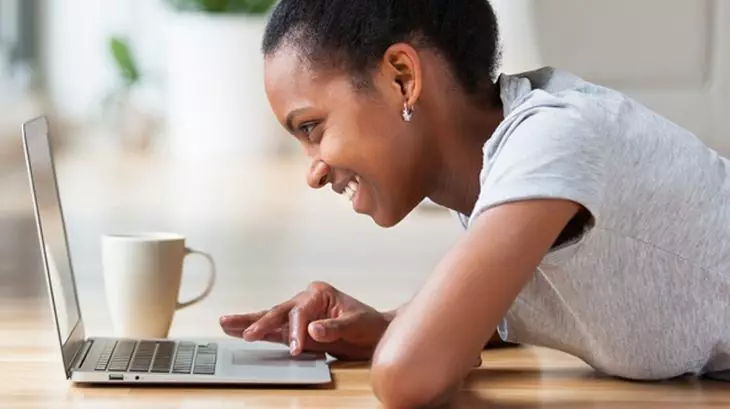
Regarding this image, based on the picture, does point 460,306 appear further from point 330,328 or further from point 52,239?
point 52,239

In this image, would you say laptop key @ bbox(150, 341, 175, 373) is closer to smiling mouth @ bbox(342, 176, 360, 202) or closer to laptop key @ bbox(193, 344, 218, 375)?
laptop key @ bbox(193, 344, 218, 375)

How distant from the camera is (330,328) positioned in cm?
111

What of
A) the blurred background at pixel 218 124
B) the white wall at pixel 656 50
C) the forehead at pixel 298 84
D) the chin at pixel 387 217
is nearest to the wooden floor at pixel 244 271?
the blurred background at pixel 218 124

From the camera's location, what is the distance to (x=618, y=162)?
0.96 meters

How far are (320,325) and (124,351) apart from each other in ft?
0.62

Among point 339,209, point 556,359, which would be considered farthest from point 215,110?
point 556,359

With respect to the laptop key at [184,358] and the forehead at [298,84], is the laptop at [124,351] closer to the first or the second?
the laptop key at [184,358]

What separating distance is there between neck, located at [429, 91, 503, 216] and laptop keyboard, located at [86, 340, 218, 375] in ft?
0.90

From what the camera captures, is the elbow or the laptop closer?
the elbow

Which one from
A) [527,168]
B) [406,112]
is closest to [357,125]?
[406,112]

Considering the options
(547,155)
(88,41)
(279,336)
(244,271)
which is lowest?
(244,271)

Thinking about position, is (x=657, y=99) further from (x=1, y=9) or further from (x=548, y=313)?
(x=1, y=9)

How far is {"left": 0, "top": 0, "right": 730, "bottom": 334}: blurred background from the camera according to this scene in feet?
7.07

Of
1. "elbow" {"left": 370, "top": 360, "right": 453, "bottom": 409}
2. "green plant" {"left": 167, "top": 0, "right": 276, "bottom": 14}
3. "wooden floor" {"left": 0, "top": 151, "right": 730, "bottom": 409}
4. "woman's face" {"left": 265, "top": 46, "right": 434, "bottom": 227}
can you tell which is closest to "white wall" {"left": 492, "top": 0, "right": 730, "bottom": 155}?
"wooden floor" {"left": 0, "top": 151, "right": 730, "bottom": 409}
